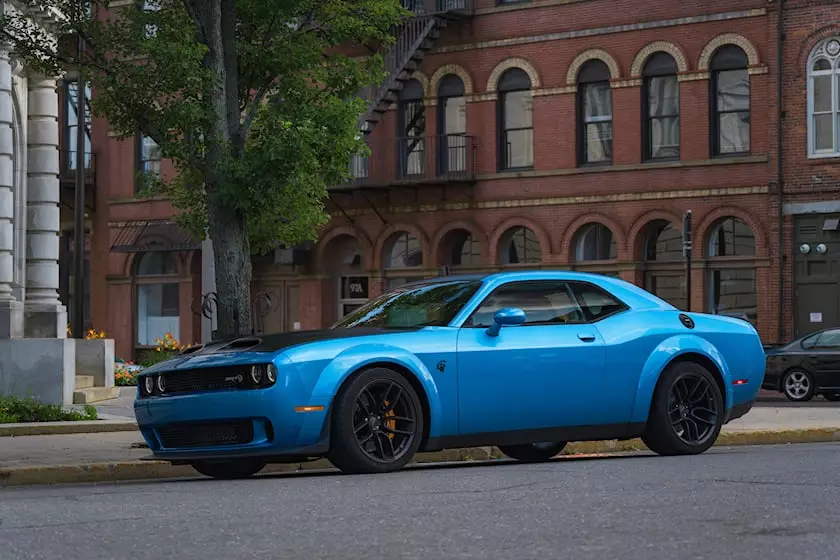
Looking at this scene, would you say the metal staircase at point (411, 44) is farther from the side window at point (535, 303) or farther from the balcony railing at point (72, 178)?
the side window at point (535, 303)

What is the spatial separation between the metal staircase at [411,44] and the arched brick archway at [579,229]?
18.0 ft

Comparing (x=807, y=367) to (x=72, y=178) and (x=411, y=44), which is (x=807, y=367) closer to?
(x=411, y=44)

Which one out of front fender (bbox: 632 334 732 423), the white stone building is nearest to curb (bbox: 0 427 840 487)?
front fender (bbox: 632 334 732 423)

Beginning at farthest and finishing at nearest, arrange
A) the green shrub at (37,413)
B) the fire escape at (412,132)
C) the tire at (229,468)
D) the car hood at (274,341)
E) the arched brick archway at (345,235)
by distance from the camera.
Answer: the arched brick archway at (345,235) → the fire escape at (412,132) → the green shrub at (37,413) → the tire at (229,468) → the car hood at (274,341)

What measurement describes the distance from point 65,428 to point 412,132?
25656 mm

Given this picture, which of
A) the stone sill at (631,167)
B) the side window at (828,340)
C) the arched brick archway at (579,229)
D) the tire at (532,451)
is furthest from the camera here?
the arched brick archway at (579,229)

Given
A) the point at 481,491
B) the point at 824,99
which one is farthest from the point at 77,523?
the point at 824,99

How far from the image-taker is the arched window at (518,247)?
42.0m

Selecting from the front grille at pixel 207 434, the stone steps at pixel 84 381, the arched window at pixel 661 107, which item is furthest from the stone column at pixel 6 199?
the arched window at pixel 661 107

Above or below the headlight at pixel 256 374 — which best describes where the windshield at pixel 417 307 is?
above

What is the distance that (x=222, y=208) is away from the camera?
640 inches

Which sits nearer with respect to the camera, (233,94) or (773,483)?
(773,483)

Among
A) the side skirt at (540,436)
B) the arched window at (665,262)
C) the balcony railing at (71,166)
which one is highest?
the balcony railing at (71,166)

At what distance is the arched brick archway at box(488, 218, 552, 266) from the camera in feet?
135
